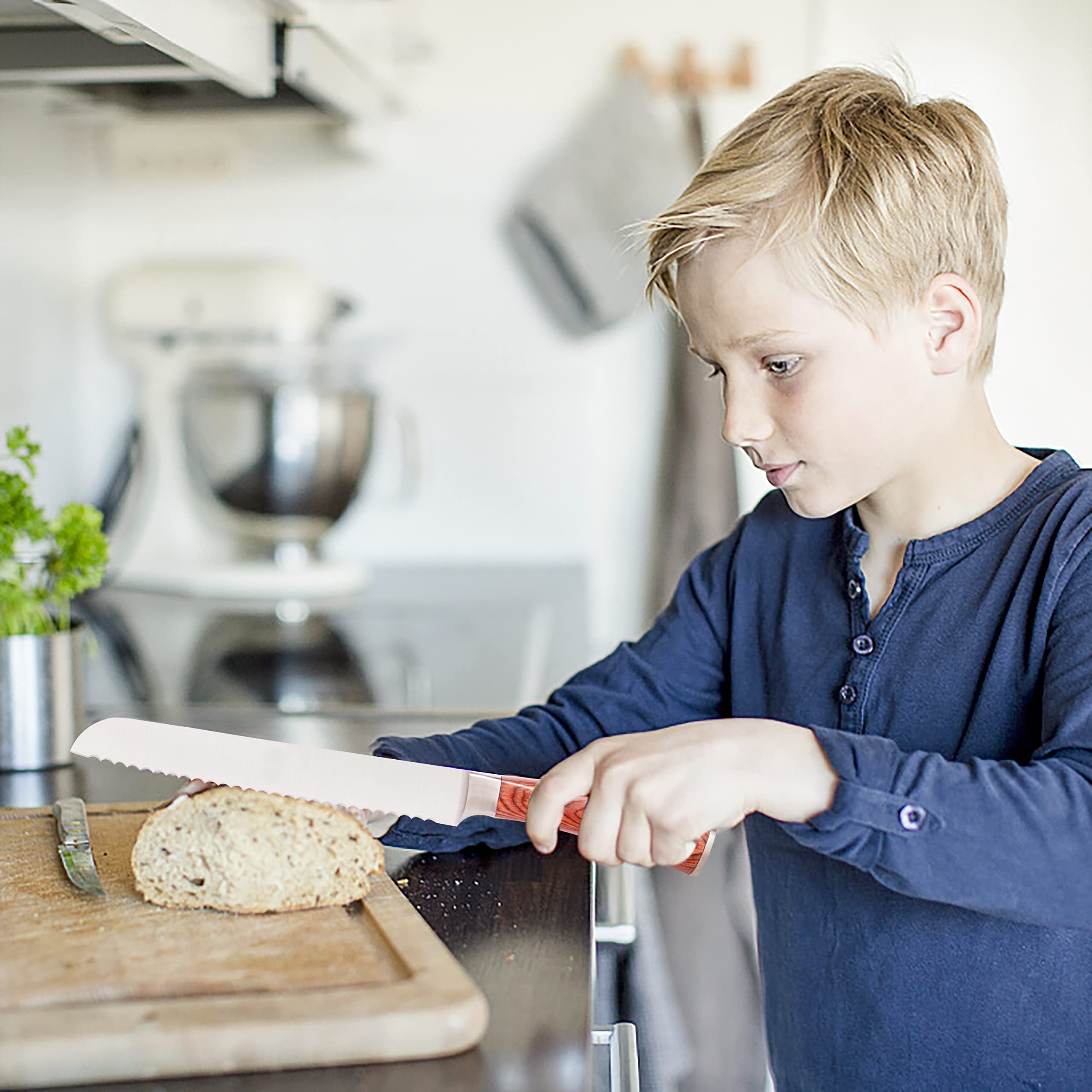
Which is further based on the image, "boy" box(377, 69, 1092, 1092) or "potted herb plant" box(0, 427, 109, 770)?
"potted herb plant" box(0, 427, 109, 770)

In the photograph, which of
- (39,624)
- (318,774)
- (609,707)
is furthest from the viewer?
(39,624)

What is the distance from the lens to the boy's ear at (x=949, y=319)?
84 cm

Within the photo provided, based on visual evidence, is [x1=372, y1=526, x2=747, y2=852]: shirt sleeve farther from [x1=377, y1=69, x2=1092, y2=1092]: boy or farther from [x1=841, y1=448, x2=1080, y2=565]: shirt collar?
[x1=841, y1=448, x2=1080, y2=565]: shirt collar

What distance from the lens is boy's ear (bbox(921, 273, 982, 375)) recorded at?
2.75 feet

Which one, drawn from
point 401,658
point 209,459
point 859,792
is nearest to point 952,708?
point 859,792

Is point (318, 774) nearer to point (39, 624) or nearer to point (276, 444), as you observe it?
point (39, 624)

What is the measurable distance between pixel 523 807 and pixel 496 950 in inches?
3.9

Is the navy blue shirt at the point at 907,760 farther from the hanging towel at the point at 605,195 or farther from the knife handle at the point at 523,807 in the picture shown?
the hanging towel at the point at 605,195

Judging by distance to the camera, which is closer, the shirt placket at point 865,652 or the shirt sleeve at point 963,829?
the shirt sleeve at point 963,829

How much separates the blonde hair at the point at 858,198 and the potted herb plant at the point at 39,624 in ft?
1.68

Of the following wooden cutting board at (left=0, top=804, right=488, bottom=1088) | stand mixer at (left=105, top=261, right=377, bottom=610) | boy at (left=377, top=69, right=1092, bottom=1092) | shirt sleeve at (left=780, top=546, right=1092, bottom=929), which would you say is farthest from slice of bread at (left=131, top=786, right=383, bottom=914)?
stand mixer at (left=105, top=261, right=377, bottom=610)

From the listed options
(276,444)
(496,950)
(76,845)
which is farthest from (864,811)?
(276,444)

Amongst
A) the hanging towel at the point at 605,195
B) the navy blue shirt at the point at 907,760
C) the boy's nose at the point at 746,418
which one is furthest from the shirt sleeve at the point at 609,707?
the hanging towel at the point at 605,195

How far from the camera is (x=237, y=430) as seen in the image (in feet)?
5.95
